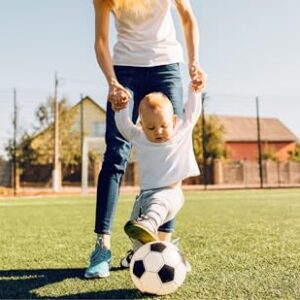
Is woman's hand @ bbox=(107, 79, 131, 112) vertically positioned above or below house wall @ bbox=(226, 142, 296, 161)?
below

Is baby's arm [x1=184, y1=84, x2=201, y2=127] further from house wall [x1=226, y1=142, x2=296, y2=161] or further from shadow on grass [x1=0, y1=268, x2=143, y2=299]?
house wall [x1=226, y1=142, x2=296, y2=161]

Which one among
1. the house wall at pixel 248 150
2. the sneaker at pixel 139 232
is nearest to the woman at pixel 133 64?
the sneaker at pixel 139 232

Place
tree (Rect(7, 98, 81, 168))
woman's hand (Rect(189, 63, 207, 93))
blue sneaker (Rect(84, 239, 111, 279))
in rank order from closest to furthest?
blue sneaker (Rect(84, 239, 111, 279))
woman's hand (Rect(189, 63, 207, 93))
tree (Rect(7, 98, 81, 168))

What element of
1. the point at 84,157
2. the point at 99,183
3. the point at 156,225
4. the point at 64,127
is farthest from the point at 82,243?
the point at 64,127

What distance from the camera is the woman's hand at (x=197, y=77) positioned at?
2580 millimetres

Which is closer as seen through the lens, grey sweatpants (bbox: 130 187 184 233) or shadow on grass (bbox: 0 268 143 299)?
shadow on grass (bbox: 0 268 143 299)

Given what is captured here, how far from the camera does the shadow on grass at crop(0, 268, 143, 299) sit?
203 cm

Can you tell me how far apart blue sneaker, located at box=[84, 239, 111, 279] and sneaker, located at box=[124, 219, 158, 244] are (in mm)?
357

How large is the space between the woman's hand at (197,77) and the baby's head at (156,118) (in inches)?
8.4

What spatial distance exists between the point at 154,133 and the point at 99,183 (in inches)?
19.2

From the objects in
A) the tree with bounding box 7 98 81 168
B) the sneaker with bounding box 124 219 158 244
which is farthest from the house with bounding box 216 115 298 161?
the sneaker with bounding box 124 219 158 244

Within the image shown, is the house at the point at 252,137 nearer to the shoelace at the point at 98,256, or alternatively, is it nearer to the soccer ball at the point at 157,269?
the shoelace at the point at 98,256

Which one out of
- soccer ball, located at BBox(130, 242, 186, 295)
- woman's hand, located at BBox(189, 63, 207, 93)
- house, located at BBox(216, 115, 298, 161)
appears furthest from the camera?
house, located at BBox(216, 115, 298, 161)

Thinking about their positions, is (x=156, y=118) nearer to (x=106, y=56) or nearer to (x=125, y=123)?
(x=125, y=123)
